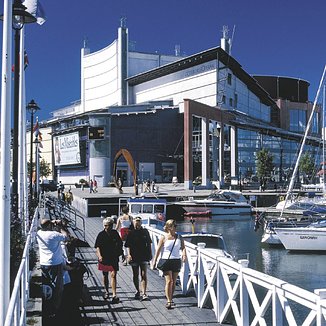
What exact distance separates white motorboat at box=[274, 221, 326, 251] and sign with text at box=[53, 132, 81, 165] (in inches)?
2681

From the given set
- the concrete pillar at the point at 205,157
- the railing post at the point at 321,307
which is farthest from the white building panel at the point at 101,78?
the railing post at the point at 321,307

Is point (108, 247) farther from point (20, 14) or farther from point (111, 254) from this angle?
point (20, 14)

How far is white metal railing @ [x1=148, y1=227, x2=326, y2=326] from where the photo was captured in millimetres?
5991

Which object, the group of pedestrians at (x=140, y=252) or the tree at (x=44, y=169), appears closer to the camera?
the group of pedestrians at (x=140, y=252)

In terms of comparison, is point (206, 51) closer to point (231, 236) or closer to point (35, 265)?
point (231, 236)

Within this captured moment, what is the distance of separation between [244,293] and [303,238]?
2199 centimetres

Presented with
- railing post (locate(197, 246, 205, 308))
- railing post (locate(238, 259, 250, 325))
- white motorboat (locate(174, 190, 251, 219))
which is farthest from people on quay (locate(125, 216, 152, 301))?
white motorboat (locate(174, 190, 251, 219))

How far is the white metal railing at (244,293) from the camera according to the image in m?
5.99

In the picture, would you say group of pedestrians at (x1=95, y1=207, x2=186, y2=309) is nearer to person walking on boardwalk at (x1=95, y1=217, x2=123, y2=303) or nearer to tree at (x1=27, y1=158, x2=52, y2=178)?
person walking on boardwalk at (x1=95, y1=217, x2=123, y2=303)

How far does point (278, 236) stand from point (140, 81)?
8267 centimetres

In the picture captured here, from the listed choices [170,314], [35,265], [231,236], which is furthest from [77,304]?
[231,236]

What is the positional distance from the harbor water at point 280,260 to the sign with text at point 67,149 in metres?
57.6

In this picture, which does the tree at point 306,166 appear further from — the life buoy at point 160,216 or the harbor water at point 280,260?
the life buoy at point 160,216

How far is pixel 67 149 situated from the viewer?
99250 millimetres
